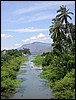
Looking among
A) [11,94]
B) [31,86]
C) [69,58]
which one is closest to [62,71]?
[69,58]

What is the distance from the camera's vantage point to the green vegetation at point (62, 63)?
21545mm

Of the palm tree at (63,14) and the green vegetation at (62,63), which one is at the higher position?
the palm tree at (63,14)

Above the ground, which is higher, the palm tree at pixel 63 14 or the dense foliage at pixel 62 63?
the palm tree at pixel 63 14

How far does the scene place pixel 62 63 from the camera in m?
27.7

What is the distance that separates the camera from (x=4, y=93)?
2217cm

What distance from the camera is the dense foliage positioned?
2155 cm

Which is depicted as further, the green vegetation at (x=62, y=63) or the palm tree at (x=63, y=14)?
the palm tree at (x=63, y=14)

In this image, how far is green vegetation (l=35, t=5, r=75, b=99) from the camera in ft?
70.7

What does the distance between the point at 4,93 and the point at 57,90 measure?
4.77m

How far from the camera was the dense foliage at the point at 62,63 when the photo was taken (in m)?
21.5

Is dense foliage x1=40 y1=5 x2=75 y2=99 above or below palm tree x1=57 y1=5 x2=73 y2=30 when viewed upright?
below

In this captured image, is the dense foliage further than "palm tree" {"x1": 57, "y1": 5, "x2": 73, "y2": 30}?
No

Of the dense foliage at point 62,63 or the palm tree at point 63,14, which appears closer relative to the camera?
the dense foliage at point 62,63

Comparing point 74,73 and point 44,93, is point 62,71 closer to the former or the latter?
point 74,73
